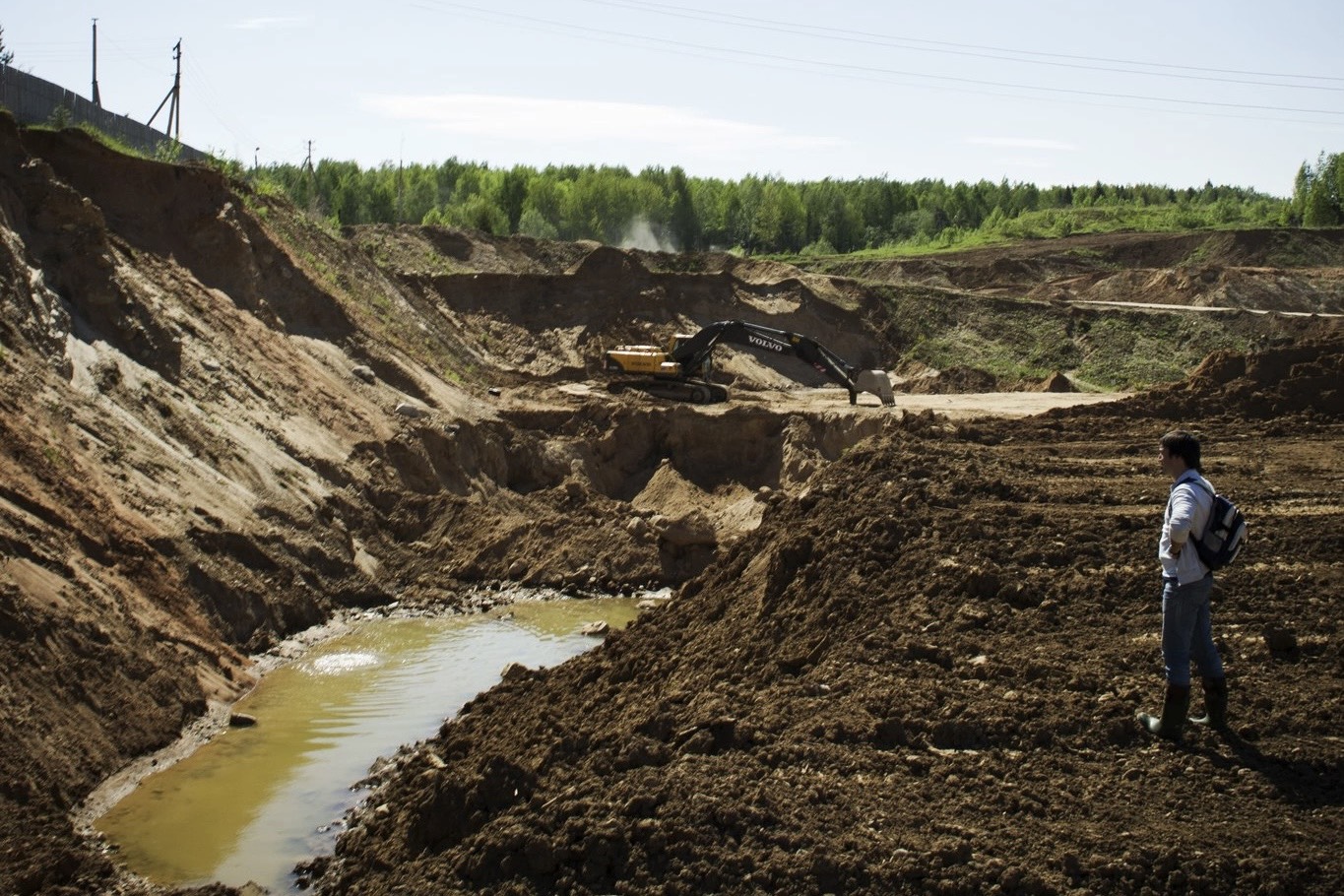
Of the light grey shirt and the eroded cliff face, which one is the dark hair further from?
the eroded cliff face

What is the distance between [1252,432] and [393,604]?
37.2 feet

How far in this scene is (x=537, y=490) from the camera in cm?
2822

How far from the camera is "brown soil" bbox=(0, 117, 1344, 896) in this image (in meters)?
8.57

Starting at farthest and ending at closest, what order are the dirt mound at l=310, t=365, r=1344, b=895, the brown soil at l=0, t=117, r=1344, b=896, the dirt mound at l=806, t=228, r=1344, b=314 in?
the dirt mound at l=806, t=228, r=1344, b=314 → the brown soil at l=0, t=117, r=1344, b=896 → the dirt mound at l=310, t=365, r=1344, b=895

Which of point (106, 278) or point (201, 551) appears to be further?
point (106, 278)

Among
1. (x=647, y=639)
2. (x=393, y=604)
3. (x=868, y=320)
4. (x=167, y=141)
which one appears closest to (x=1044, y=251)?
(x=868, y=320)

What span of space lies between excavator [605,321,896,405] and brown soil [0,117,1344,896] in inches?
27.2

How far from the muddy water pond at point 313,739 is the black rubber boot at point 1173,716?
20.2 feet

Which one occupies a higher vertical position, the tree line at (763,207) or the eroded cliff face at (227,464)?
the tree line at (763,207)

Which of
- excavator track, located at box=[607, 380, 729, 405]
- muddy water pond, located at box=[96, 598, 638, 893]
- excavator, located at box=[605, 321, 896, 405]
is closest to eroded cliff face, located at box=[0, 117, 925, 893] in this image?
muddy water pond, located at box=[96, 598, 638, 893]

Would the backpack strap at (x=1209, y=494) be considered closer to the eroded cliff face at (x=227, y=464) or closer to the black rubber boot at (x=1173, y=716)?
the black rubber boot at (x=1173, y=716)

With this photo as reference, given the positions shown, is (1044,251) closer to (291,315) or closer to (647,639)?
(291,315)

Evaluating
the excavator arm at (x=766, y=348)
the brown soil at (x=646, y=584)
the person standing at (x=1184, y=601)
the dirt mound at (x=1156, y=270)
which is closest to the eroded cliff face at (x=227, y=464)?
the brown soil at (x=646, y=584)

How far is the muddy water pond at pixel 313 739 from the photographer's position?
12.0 m
